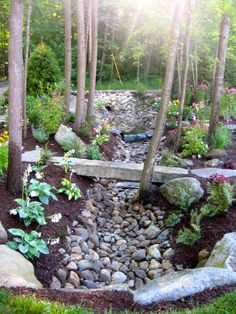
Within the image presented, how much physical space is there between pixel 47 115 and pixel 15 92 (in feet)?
11.2

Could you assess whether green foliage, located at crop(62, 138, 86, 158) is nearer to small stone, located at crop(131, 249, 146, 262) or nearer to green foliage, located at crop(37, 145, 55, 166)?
green foliage, located at crop(37, 145, 55, 166)

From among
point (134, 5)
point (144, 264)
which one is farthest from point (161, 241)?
point (134, 5)

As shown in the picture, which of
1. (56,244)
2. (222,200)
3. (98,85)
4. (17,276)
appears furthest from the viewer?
(98,85)

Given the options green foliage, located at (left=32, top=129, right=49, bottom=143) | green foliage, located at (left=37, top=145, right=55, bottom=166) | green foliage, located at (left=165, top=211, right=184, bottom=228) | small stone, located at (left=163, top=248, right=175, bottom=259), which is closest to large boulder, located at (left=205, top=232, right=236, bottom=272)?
small stone, located at (left=163, top=248, right=175, bottom=259)

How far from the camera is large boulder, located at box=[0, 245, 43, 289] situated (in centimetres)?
340

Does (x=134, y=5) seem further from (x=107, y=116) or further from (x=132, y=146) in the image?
(x=132, y=146)

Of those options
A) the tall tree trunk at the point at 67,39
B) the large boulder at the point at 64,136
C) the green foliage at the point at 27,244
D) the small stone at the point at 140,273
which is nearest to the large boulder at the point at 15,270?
the green foliage at the point at 27,244

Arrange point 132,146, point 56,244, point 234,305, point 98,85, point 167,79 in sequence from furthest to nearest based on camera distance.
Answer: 1. point 98,85
2. point 132,146
3. point 167,79
4. point 56,244
5. point 234,305

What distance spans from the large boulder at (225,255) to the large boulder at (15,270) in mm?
1822

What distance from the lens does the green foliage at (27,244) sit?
440 cm

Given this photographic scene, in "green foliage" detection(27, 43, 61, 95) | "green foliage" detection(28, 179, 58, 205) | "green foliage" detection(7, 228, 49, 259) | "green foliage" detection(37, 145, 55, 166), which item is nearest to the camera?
"green foliage" detection(7, 228, 49, 259)

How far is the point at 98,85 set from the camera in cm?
1886

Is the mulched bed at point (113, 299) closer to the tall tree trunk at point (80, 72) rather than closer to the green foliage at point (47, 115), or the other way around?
the green foliage at point (47, 115)

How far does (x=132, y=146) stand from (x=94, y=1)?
147 inches
